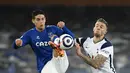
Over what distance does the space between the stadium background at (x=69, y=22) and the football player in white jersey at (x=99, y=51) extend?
14.0ft

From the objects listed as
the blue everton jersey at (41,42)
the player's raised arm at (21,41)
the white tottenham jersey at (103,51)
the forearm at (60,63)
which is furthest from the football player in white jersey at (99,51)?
the player's raised arm at (21,41)

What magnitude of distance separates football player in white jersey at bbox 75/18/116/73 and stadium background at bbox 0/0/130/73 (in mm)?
4276

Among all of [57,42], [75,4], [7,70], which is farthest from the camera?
[75,4]

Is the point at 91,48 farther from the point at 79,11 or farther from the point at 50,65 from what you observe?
the point at 79,11

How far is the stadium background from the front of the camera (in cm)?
919

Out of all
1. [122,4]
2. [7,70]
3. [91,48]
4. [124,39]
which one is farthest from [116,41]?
[91,48]

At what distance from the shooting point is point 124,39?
9797mm

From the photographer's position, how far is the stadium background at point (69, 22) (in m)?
9.19

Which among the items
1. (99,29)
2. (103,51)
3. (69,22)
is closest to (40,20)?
(99,29)

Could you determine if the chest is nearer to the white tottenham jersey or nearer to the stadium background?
the white tottenham jersey

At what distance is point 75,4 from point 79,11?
340mm

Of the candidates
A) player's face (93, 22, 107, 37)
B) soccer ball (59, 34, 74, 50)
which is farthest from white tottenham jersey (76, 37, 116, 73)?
soccer ball (59, 34, 74, 50)

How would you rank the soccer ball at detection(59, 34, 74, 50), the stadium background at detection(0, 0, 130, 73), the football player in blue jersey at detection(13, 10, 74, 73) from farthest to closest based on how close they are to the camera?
the stadium background at detection(0, 0, 130, 73)
the football player in blue jersey at detection(13, 10, 74, 73)
the soccer ball at detection(59, 34, 74, 50)

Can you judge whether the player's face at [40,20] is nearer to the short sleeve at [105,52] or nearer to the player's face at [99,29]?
the player's face at [99,29]
